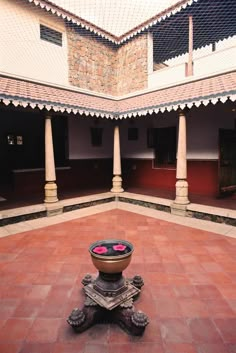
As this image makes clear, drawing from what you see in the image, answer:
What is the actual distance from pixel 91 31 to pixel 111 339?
33.9ft

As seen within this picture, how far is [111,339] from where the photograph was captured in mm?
2240

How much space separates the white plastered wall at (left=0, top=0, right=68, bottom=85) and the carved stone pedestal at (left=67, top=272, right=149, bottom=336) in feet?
21.8

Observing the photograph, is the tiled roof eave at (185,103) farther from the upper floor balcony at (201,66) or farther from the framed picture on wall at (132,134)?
the framed picture on wall at (132,134)

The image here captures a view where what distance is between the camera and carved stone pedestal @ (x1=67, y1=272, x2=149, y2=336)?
7.37 feet

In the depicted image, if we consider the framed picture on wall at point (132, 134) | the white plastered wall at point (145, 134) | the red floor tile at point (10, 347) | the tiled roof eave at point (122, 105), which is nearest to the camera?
the red floor tile at point (10, 347)

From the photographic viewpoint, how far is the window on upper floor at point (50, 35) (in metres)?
8.45

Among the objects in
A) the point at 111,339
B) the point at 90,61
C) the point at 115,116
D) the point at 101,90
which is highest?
the point at 90,61

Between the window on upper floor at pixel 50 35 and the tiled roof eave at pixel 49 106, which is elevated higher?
the window on upper floor at pixel 50 35

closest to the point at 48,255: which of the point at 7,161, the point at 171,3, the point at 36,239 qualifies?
the point at 36,239

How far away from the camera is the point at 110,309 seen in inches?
91.0

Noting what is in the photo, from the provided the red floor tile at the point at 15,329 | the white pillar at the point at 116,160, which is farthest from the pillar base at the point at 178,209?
the red floor tile at the point at 15,329

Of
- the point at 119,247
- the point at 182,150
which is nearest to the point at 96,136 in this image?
the point at 182,150

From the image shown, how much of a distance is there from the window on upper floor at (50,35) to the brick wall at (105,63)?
0.39 metres

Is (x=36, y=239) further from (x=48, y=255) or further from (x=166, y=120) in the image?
(x=166, y=120)
